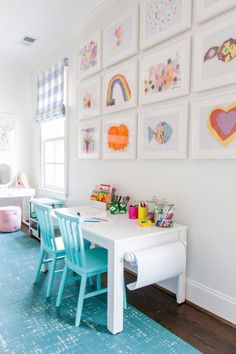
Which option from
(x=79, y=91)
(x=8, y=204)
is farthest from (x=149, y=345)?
(x=8, y=204)

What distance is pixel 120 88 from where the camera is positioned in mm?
2658

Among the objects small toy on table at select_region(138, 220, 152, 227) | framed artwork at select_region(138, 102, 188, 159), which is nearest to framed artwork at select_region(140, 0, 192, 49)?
framed artwork at select_region(138, 102, 188, 159)

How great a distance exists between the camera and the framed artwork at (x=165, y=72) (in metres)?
2.04

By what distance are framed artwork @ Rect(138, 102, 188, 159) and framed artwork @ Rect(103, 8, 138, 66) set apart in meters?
0.64

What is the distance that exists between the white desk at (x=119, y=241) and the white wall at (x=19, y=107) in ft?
10.0

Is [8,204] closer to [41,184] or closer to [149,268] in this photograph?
[41,184]

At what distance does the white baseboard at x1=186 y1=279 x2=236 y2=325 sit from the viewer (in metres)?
1.82

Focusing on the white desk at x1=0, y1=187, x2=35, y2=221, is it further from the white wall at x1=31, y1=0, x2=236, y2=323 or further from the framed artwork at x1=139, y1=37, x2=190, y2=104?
the framed artwork at x1=139, y1=37, x2=190, y2=104

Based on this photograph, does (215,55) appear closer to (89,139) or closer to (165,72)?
(165,72)

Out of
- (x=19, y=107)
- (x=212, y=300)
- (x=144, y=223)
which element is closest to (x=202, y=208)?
(x=144, y=223)

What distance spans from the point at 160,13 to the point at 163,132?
96cm

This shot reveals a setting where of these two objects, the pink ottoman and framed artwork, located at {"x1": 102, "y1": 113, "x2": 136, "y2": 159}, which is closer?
framed artwork, located at {"x1": 102, "y1": 113, "x2": 136, "y2": 159}

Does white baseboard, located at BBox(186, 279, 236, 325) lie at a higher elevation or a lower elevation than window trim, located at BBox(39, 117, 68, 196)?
lower

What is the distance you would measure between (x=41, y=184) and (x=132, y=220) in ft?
8.70
